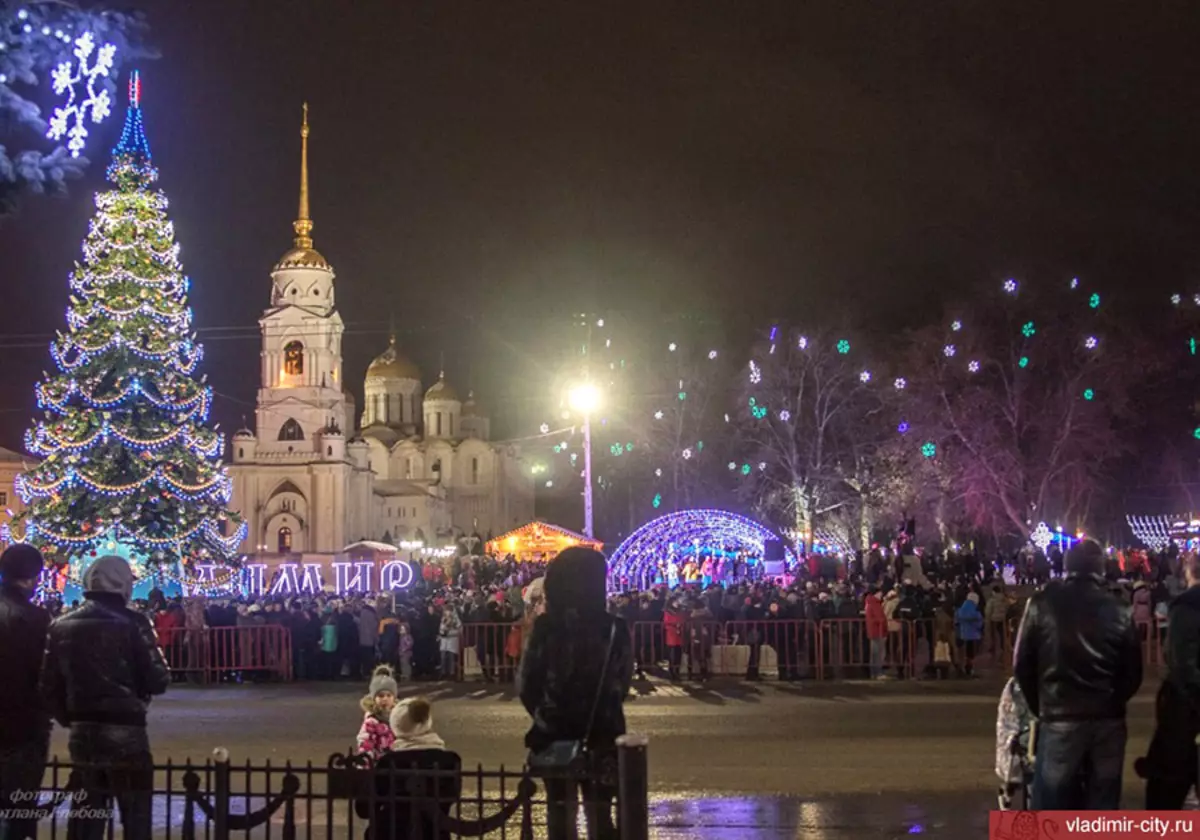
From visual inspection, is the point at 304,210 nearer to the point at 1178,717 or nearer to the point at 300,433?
the point at 300,433

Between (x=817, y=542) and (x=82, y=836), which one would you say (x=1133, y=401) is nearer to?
(x=817, y=542)

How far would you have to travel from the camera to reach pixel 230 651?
23.7 metres

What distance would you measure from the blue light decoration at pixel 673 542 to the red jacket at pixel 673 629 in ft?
41.8

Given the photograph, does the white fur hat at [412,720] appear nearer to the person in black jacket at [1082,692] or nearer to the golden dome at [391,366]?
the person in black jacket at [1082,692]

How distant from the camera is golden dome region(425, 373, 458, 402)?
4392 inches

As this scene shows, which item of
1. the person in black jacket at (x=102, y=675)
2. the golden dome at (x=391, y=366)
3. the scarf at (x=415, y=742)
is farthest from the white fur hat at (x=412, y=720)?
the golden dome at (x=391, y=366)

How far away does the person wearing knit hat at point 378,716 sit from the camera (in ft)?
28.8

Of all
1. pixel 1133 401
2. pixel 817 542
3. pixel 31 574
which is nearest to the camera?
pixel 31 574

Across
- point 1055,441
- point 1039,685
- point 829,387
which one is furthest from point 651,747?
point 829,387

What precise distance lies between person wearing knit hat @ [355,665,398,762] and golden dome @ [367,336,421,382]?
10190cm

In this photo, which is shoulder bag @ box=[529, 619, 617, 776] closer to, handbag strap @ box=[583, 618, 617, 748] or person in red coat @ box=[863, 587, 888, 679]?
handbag strap @ box=[583, 618, 617, 748]

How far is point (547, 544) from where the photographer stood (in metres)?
57.4

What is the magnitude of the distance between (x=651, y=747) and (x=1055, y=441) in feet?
105

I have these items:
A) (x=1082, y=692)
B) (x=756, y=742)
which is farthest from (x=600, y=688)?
(x=756, y=742)
